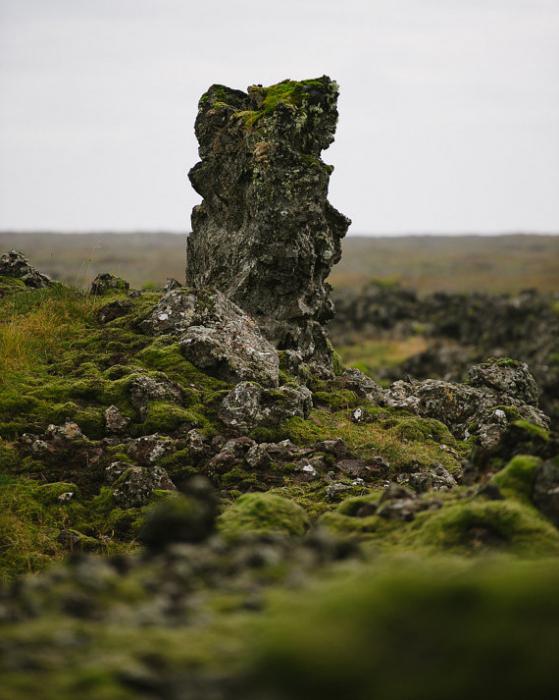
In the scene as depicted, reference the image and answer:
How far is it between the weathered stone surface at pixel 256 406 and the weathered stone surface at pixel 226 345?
94cm

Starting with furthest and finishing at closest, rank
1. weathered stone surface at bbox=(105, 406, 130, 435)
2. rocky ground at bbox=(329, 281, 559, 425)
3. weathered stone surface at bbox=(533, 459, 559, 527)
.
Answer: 1. rocky ground at bbox=(329, 281, 559, 425)
2. weathered stone surface at bbox=(105, 406, 130, 435)
3. weathered stone surface at bbox=(533, 459, 559, 527)

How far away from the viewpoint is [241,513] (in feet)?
29.1

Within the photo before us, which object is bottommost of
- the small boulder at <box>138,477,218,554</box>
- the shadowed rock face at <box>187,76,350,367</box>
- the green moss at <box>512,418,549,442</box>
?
the small boulder at <box>138,477,218,554</box>

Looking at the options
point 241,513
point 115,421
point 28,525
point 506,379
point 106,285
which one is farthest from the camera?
point 106,285

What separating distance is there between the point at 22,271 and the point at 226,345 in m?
8.41

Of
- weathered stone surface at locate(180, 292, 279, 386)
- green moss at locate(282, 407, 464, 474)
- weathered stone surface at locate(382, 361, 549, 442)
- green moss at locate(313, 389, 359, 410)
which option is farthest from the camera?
weathered stone surface at locate(382, 361, 549, 442)

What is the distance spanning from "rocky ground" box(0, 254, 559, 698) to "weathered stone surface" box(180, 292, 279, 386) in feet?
0.17

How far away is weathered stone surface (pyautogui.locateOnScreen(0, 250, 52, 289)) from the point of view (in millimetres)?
21688

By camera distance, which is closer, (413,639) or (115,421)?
(413,639)

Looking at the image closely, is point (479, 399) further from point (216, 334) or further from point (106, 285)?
point (106, 285)

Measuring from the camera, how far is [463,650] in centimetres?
446

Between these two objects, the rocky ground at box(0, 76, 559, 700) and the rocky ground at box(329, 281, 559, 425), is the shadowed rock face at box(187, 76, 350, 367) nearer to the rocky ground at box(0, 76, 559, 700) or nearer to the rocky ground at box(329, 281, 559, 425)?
the rocky ground at box(0, 76, 559, 700)

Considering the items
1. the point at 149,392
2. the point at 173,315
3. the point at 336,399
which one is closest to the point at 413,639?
the point at 149,392

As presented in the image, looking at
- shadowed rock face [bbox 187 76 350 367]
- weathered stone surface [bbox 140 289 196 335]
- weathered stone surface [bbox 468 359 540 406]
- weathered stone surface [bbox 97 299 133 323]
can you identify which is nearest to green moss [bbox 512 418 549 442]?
weathered stone surface [bbox 140 289 196 335]
